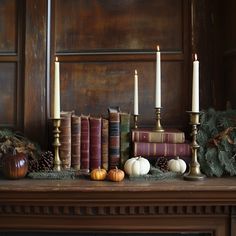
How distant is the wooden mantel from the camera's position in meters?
1.23

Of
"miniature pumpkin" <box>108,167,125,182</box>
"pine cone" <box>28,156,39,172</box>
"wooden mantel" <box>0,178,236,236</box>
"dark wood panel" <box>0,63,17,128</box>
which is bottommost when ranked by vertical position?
"wooden mantel" <box>0,178,236,236</box>

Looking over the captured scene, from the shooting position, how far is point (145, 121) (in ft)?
5.43

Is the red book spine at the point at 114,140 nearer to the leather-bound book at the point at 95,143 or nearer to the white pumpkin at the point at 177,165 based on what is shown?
the leather-bound book at the point at 95,143

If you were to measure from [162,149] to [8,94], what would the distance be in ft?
2.42

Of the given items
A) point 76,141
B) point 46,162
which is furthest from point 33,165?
point 76,141

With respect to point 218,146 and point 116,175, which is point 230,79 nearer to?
point 218,146

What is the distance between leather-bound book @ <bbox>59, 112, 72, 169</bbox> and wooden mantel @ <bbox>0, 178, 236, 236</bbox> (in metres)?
0.11

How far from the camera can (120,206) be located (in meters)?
1.28

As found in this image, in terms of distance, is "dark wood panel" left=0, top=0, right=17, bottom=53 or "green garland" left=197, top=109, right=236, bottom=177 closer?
"green garland" left=197, top=109, right=236, bottom=177

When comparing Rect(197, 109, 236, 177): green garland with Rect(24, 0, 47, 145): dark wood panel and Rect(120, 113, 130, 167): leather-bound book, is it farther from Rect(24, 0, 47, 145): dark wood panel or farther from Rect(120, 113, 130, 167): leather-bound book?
Rect(24, 0, 47, 145): dark wood panel

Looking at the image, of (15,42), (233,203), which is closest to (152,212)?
(233,203)

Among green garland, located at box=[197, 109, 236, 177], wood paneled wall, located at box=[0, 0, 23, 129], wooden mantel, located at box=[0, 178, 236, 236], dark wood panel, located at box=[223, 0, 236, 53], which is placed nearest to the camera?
wooden mantel, located at box=[0, 178, 236, 236]

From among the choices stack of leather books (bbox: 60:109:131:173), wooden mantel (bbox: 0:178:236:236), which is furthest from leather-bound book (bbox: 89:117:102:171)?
wooden mantel (bbox: 0:178:236:236)

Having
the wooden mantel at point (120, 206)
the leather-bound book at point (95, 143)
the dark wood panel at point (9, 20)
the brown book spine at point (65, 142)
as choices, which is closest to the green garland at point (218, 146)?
the wooden mantel at point (120, 206)
